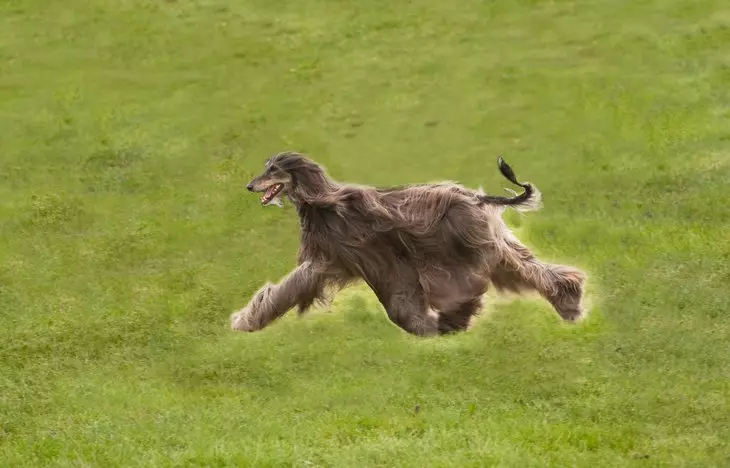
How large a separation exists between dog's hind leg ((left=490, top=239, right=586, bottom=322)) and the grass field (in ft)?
1.14

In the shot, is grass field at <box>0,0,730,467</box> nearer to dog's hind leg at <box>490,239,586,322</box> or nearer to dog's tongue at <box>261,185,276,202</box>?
dog's hind leg at <box>490,239,586,322</box>

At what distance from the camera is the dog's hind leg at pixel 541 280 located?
9273 millimetres

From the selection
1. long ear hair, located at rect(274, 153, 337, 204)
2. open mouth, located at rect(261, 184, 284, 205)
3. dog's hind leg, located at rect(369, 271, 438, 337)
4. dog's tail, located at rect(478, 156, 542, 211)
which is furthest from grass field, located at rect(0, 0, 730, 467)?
open mouth, located at rect(261, 184, 284, 205)

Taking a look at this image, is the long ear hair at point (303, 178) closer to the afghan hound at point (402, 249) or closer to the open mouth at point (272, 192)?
the afghan hound at point (402, 249)

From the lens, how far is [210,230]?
65.9ft

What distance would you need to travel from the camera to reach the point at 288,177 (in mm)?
8766

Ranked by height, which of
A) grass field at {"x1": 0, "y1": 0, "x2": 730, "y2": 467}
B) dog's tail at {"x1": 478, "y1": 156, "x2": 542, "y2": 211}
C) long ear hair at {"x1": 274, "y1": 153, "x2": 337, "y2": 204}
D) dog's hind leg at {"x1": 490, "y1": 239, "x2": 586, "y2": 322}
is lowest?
grass field at {"x1": 0, "y1": 0, "x2": 730, "y2": 467}

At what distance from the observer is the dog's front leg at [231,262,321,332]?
910cm

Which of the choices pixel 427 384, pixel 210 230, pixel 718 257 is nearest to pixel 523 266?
pixel 427 384

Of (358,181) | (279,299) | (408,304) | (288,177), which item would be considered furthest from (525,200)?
(358,181)

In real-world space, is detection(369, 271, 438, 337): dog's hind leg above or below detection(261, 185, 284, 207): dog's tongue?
below

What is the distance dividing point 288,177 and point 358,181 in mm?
10487

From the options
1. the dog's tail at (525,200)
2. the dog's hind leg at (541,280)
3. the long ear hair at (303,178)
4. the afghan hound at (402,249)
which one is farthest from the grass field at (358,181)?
the long ear hair at (303,178)

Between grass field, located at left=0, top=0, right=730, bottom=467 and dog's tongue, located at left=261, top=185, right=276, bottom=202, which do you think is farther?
grass field, located at left=0, top=0, right=730, bottom=467
